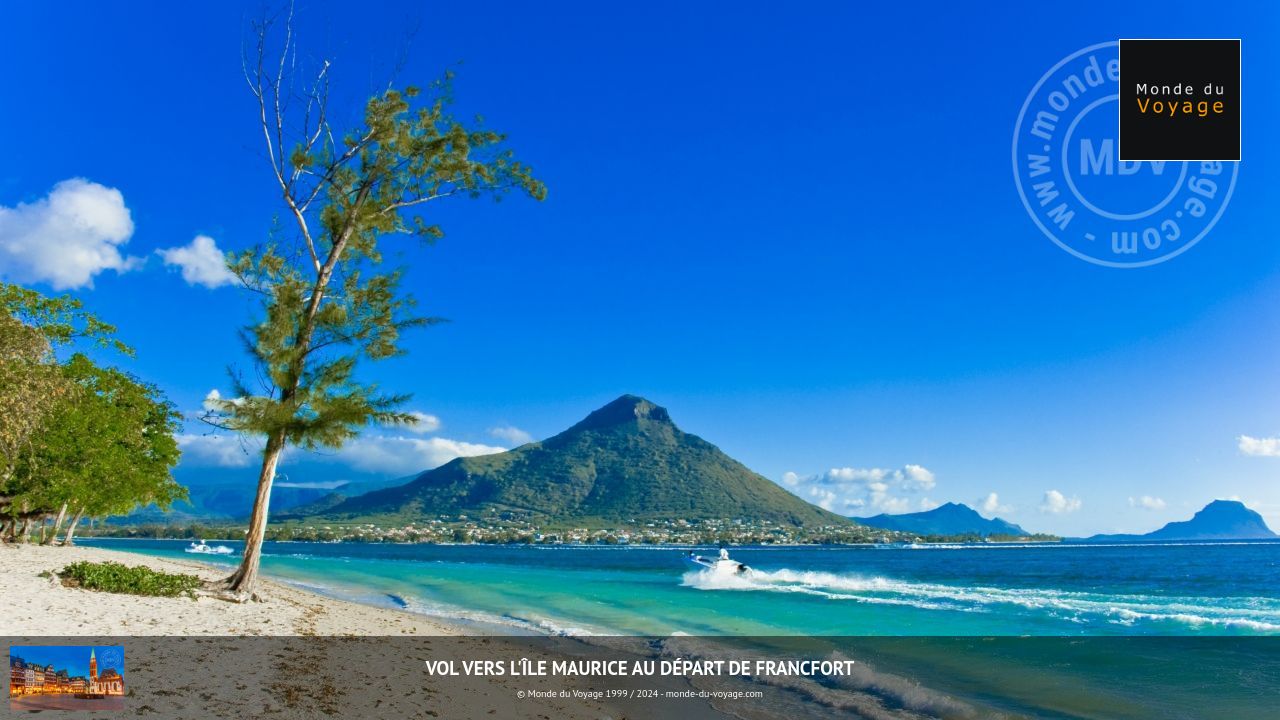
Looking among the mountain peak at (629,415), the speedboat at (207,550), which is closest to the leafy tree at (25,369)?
the speedboat at (207,550)

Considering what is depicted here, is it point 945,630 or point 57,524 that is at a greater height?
point 57,524

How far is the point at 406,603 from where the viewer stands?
27.9 m

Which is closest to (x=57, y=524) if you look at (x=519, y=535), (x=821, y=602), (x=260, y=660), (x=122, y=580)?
(x=122, y=580)

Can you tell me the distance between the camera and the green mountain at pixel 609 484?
158875mm

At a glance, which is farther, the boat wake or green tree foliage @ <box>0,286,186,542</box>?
the boat wake

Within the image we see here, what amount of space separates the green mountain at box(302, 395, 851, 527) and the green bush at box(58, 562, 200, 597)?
449 feet

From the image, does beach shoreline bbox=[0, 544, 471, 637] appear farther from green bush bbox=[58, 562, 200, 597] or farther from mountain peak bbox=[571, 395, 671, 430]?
mountain peak bbox=[571, 395, 671, 430]

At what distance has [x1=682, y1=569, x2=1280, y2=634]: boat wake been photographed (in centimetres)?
2565

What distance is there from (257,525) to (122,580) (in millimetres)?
2731

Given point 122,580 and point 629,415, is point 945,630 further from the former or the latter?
point 629,415

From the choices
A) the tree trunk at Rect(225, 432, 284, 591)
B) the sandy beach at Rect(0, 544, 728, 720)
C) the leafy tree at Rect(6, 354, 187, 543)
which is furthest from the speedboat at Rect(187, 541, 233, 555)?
the sandy beach at Rect(0, 544, 728, 720)

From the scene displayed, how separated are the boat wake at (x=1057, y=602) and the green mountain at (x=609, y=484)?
351ft

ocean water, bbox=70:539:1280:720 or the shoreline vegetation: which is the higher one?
ocean water, bbox=70:539:1280:720

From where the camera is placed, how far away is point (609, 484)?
6693 inches
